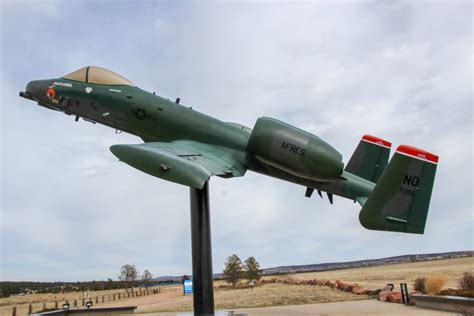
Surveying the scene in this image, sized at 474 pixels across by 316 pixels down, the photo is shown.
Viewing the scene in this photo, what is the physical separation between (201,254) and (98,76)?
592cm

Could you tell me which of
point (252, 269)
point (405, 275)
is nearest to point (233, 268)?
point (252, 269)

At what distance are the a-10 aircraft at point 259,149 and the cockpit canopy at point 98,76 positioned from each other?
29mm

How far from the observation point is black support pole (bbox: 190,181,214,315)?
387 inches

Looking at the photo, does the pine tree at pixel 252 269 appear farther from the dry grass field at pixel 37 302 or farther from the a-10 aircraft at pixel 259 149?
the a-10 aircraft at pixel 259 149

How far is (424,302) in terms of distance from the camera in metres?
17.6

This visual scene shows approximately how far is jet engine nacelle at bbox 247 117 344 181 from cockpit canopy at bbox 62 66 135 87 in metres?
4.25

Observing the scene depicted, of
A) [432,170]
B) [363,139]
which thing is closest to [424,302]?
[363,139]

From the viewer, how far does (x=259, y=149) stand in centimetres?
972

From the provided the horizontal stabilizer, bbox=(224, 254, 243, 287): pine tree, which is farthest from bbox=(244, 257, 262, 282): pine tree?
the horizontal stabilizer

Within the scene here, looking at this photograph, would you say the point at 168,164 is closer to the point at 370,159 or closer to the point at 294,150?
the point at 294,150

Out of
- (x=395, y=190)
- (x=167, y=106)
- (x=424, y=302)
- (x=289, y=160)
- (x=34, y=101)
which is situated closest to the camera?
(x=395, y=190)

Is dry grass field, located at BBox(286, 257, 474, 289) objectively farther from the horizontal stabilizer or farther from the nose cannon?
the nose cannon

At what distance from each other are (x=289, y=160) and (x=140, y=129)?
4.29 m

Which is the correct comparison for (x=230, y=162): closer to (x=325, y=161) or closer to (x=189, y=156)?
(x=189, y=156)
